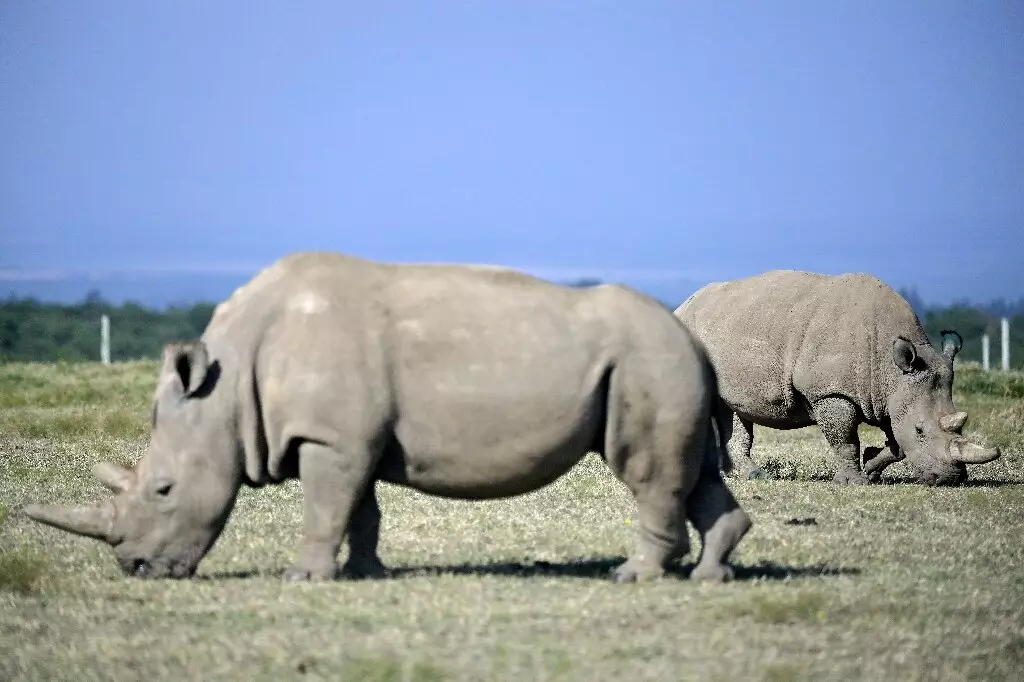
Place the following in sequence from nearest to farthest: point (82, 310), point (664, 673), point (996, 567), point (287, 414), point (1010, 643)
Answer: point (664, 673) < point (1010, 643) < point (287, 414) < point (996, 567) < point (82, 310)

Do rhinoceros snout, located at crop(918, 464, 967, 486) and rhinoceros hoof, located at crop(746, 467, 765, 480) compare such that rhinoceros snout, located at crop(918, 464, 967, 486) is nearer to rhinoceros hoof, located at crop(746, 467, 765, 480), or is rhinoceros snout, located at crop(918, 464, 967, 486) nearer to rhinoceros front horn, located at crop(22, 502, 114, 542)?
rhinoceros hoof, located at crop(746, 467, 765, 480)

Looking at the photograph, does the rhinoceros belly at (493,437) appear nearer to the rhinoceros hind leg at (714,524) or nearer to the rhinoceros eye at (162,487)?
the rhinoceros hind leg at (714,524)

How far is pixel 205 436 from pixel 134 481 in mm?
519

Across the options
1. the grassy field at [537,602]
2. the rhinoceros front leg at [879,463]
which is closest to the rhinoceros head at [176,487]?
the grassy field at [537,602]

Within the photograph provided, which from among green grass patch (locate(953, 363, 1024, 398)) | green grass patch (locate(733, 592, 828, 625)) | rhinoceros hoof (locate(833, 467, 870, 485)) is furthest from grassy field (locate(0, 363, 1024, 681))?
green grass patch (locate(953, 363, 1024, 398))

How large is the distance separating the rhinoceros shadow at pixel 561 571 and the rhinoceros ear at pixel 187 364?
3.44 feet

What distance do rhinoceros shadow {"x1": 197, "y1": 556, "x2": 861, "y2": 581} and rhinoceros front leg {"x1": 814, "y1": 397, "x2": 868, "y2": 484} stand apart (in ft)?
17.9

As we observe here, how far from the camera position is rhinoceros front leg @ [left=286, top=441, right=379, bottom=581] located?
8.47 meters

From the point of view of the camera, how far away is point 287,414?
854 cm

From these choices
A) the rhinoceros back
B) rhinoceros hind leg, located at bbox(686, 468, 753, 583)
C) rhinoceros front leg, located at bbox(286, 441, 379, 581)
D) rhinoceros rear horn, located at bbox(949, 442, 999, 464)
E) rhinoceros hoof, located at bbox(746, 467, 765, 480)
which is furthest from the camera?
rhinoceros hoof, located at bbox(746, 467, 765, 480)

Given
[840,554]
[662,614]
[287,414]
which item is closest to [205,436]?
[287,414]

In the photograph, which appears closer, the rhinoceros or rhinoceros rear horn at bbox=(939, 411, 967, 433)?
rhinoceros rear horn at bbox=(939, 411, 967, 433)

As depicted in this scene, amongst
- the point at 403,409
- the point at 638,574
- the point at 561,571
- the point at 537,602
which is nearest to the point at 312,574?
the point at 403,409

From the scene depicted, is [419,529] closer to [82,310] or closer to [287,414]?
[287,414]
